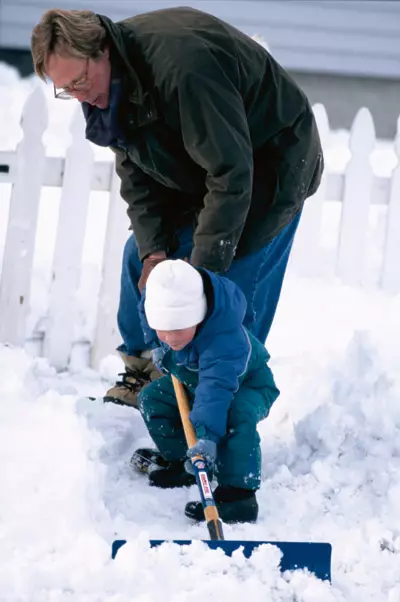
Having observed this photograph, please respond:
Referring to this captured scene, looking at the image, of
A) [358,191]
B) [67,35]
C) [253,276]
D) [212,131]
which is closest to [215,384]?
[253,276]

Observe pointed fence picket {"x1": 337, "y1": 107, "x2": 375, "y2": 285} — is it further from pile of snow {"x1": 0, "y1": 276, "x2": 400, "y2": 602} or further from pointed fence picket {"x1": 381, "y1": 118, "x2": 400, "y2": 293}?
pile of snow {"x1": 0, "y1": 276, "x2": 400, "y2": 602}

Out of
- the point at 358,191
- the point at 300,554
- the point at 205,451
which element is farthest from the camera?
the point at 358,191

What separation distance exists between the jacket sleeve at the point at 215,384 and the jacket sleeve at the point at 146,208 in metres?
0.56

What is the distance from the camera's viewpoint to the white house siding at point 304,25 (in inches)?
231

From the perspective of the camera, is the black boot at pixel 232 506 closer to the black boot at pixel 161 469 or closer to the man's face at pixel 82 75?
the black boot at pixel 161 469

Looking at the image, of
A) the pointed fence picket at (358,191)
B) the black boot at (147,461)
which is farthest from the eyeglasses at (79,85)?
the pointed fence picket at (358,191)

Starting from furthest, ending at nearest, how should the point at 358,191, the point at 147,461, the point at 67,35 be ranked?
the point at 358,191 → the point at 147,461 → the point at 67,35

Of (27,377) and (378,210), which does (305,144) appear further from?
(378,210)

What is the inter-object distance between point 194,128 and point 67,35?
16.6 inches

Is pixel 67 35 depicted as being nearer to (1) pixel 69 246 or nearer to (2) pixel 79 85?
(2) pixel 79 85

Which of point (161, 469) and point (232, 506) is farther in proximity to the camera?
point (161, 469)

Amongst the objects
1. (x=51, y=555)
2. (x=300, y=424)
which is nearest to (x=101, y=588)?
(x=51, y=555)

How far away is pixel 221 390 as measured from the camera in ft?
7.50

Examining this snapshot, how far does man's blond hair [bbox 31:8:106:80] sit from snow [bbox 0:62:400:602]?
3.93ft
